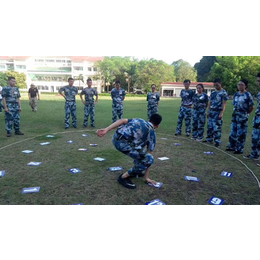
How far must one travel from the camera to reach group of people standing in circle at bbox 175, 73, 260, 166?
5.52 meters

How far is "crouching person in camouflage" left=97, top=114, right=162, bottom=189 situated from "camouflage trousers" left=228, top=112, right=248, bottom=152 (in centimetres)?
324

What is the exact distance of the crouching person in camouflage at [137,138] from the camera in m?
3.47

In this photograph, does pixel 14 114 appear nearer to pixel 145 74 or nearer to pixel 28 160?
pixel 28 160

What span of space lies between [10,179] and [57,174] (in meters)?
0.83

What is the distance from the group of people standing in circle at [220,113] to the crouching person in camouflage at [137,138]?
10.2 feet

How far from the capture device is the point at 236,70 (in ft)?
124

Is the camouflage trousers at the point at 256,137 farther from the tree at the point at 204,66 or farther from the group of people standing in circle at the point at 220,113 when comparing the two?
the tree at the point at 204,66

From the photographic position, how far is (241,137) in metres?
5.78

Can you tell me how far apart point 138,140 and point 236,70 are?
40378mm

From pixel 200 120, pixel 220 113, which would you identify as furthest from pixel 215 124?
pixel 200 120

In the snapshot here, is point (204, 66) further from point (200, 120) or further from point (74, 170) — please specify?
point (74, 170)

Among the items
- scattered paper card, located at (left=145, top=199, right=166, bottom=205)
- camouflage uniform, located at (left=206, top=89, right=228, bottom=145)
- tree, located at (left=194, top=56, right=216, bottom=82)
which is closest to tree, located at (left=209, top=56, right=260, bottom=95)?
tree, located at (left=194, top=56, right=216, bottom=82)

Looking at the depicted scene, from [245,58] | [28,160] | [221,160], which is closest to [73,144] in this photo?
[28,160]

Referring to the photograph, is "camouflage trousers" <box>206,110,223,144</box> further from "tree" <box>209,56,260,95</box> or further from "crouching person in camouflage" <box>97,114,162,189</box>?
"tree" <box>209,56,260,95</box>
